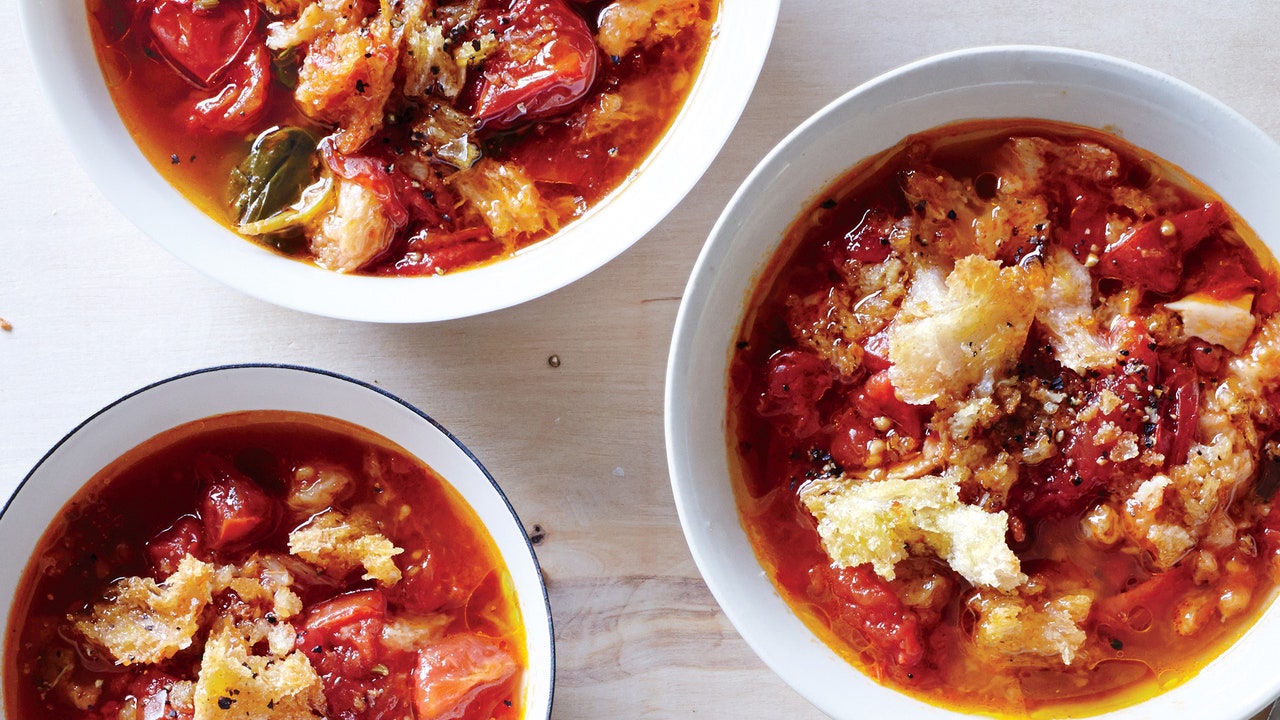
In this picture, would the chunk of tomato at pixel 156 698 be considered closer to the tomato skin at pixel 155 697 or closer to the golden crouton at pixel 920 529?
the tomato skin at pixel 155 697

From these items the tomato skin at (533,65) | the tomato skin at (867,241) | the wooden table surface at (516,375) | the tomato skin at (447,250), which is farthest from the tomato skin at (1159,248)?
the tomato skin at (447,250)

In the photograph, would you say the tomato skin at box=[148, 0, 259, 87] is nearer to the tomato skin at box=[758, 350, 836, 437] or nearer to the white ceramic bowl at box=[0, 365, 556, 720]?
the white ceramic bowl at box=[0, 365, 556, 720]

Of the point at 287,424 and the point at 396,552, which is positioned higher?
the point at 287,424

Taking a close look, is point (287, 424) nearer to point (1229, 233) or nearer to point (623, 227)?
point (623, 227)

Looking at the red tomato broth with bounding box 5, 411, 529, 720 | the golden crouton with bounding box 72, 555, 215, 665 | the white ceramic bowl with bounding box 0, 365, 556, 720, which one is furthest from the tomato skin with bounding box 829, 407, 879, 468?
the golden crouton with bounding box 72, 555, 215, 665

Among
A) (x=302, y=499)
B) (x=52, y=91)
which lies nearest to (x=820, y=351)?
(x=302, y=499)

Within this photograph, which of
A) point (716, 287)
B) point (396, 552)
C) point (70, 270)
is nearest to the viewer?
point (716, 287)

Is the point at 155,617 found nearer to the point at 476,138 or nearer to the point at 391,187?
the point at 391,187
